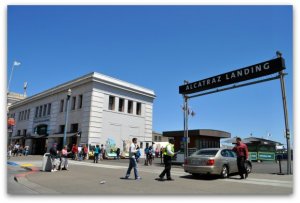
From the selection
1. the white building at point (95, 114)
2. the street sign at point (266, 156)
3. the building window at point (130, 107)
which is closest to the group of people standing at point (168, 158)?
the street sign at point (266, 156)

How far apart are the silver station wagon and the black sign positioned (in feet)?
21.6

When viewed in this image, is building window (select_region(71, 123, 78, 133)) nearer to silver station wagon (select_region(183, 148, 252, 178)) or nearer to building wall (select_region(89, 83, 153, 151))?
building wall (select_region(89, 83, 153, 151))

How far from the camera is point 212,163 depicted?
12.4 metres

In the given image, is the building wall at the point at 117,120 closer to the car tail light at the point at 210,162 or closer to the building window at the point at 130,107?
the building window at the point at 130,107

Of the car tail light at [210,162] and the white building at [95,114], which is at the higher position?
the white building at [95,114]

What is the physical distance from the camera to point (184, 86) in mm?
23438

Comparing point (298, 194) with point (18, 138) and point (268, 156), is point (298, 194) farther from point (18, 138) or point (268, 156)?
point (18, 138)

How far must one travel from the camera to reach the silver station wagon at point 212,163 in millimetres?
12469

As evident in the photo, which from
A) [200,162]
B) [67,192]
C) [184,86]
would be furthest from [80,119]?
[67,192]

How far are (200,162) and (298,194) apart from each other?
4695mm

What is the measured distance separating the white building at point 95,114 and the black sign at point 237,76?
1168cm

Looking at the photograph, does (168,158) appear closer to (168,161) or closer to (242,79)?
(168,161)

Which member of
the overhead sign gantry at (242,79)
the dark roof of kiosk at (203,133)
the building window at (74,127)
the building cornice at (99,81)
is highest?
the building cornice at (99,81)

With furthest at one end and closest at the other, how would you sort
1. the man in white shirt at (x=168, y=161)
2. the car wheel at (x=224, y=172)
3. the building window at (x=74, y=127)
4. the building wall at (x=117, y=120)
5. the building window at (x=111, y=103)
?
1. the building window at (x=111, y=103)
2. the building window at (x=74, y=127)
3. the building wall at (x=117, y=120)
4. the car wheel at (x=224, y=172)
5. the man in white shirt at (x=168, y=161)
